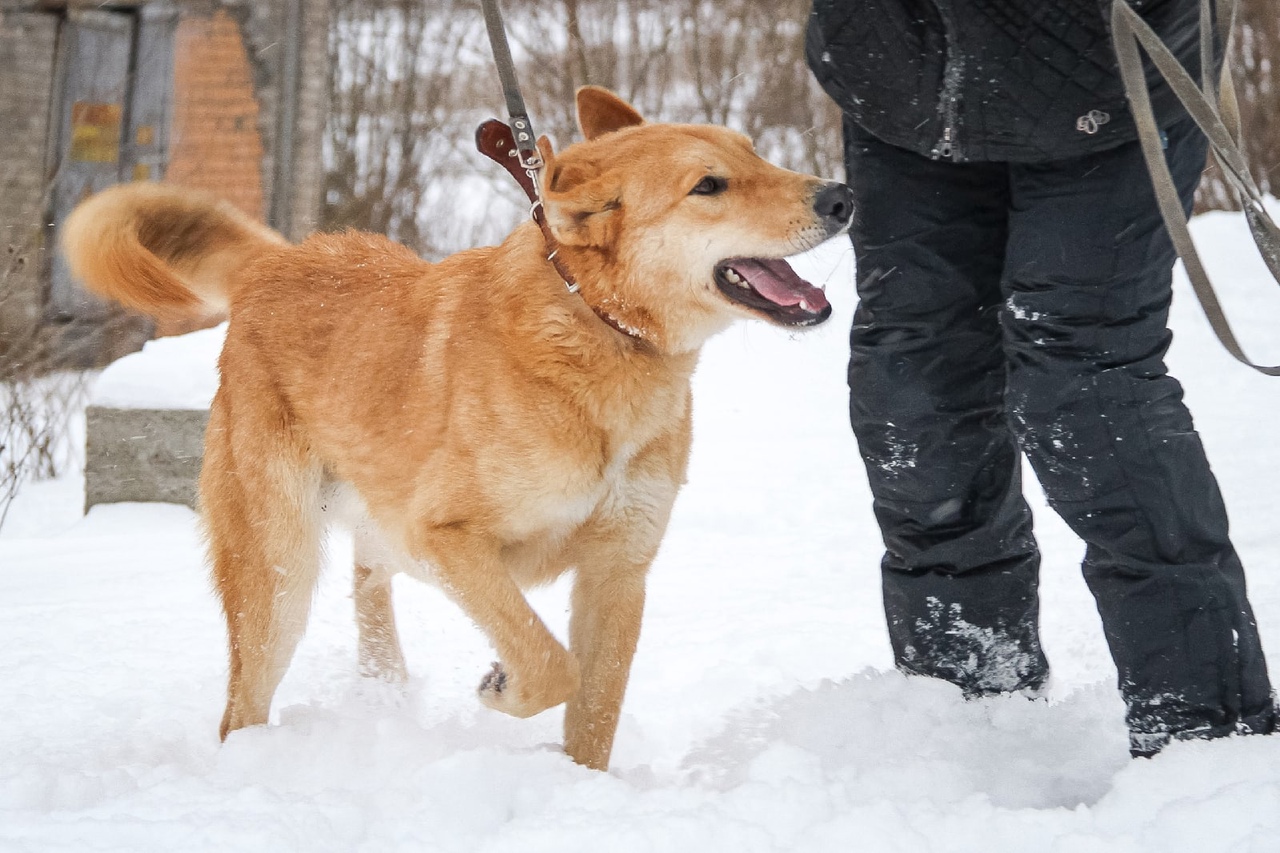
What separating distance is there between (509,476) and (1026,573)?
106 cm

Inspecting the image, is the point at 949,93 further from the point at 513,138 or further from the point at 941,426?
the point at 513,138

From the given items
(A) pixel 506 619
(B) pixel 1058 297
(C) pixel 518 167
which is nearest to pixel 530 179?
(C) pixel 518 167

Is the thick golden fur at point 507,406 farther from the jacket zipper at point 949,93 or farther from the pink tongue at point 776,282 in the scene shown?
the jacket zipper at point 949,93

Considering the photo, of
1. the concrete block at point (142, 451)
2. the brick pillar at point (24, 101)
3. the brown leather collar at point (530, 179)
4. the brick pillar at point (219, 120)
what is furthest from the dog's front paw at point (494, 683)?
the brick pillar at point (24, 101)

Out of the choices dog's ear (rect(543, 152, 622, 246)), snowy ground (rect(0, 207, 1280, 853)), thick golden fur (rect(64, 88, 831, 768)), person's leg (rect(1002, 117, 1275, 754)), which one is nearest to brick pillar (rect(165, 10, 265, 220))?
snowy ground (rect(0, 207, 1280, 853))

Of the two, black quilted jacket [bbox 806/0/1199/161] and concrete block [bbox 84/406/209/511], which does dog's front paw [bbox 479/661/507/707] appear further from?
concrete block [bbox 84/406/209/511]

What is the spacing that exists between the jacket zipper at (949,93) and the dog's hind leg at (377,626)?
1.82 meters

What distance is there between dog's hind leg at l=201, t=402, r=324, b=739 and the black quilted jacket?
166 cm

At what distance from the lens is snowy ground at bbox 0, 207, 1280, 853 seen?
1663 mm

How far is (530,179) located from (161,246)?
1.10 metres

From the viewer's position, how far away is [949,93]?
79.8 inches

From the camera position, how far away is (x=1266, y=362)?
6.42 m

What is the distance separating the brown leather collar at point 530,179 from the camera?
2.44 meters

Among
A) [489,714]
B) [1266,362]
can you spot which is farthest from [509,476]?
[1266,362]
